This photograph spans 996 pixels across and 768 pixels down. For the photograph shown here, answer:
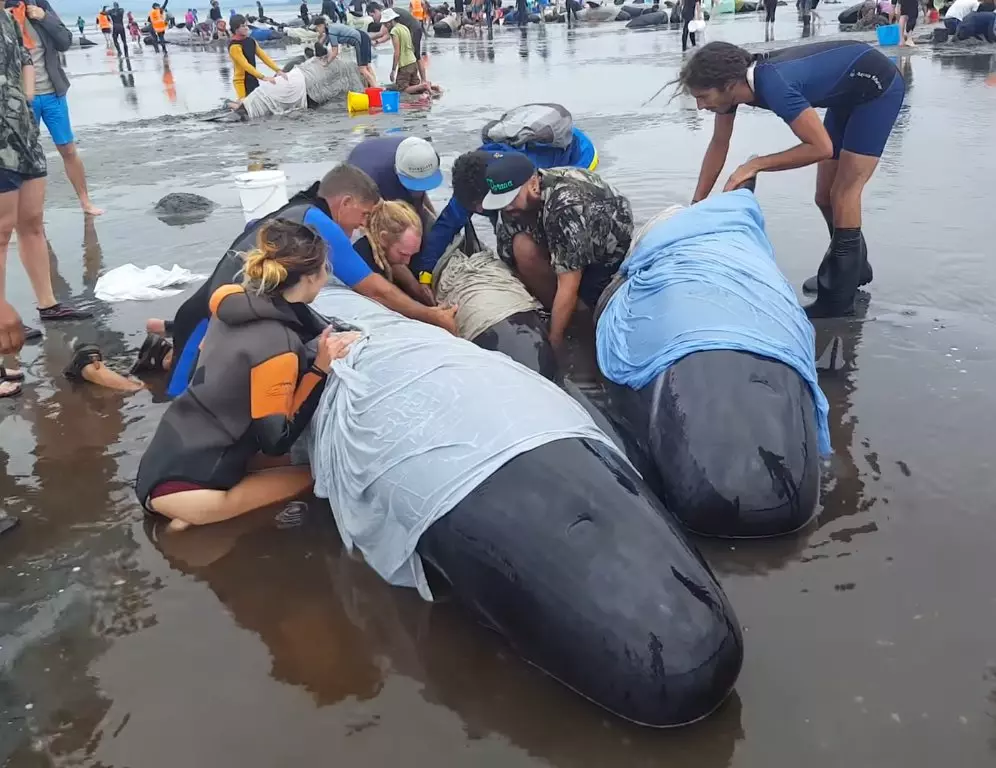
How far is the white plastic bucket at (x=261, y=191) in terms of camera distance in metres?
6.82

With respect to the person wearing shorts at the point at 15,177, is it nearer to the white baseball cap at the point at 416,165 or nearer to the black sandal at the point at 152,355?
the black sandal at the point at 152,355

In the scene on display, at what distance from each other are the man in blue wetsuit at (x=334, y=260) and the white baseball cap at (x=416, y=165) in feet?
2.15

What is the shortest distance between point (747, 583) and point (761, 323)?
1.36 meters

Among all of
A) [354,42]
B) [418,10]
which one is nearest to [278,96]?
[354,42]

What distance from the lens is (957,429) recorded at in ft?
14.5

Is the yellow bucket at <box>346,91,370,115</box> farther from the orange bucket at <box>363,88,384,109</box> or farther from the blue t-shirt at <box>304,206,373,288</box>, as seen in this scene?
the blue t-shirt at <box>304,206,373,288</box>

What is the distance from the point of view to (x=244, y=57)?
17.0m

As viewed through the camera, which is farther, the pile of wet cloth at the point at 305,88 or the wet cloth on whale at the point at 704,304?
the pile of wet cloth at the point at 305,88

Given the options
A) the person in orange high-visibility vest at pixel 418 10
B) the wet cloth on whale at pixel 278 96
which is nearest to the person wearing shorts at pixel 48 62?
the wet cloth on whale at pixel 278 96

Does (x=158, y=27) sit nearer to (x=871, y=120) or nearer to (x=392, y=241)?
(x=392, y=241)

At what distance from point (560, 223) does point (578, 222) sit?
113 mm

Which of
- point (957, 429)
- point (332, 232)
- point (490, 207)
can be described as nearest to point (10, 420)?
point (332, 232)

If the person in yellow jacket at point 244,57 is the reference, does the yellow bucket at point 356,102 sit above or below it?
below

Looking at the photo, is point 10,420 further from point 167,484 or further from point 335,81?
point 335,81
